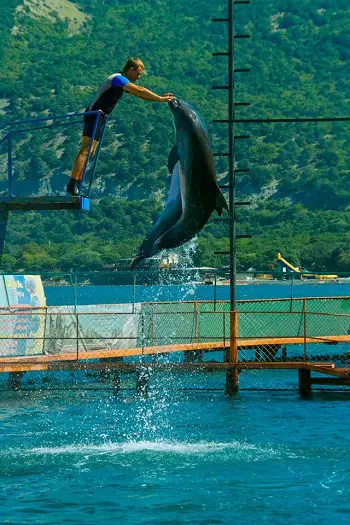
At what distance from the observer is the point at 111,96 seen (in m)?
15.7

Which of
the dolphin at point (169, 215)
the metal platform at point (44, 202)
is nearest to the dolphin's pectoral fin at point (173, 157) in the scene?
the dolphin at point (169, 215)

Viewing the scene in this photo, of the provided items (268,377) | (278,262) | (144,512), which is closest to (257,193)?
(278,262)

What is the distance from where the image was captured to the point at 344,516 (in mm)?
19266

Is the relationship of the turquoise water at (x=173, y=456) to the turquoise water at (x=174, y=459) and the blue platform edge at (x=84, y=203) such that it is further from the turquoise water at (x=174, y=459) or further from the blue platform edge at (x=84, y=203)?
the blue platform edge at (x=84, y=203)

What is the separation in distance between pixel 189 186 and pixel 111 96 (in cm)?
179

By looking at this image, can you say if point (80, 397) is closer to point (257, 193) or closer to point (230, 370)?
point (230, 370)

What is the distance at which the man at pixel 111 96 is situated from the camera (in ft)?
48.8

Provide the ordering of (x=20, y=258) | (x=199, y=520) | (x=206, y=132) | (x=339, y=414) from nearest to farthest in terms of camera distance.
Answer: (x=206, y=132), (x=199, y=520), (x=339, y=414), (x=20, y=258)

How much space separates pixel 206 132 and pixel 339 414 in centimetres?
1817

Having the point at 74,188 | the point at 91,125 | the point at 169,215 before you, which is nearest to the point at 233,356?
the point at 74,188

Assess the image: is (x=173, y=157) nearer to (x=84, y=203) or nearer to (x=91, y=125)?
(x=91, y=125)

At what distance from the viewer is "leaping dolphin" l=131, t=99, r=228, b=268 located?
14.5m

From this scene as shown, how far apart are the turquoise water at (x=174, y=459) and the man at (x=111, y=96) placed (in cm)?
558

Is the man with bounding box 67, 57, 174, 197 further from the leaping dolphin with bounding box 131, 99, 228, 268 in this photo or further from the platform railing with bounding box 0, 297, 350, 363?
the platform railing with bounding box 0, 297, 350, 363
